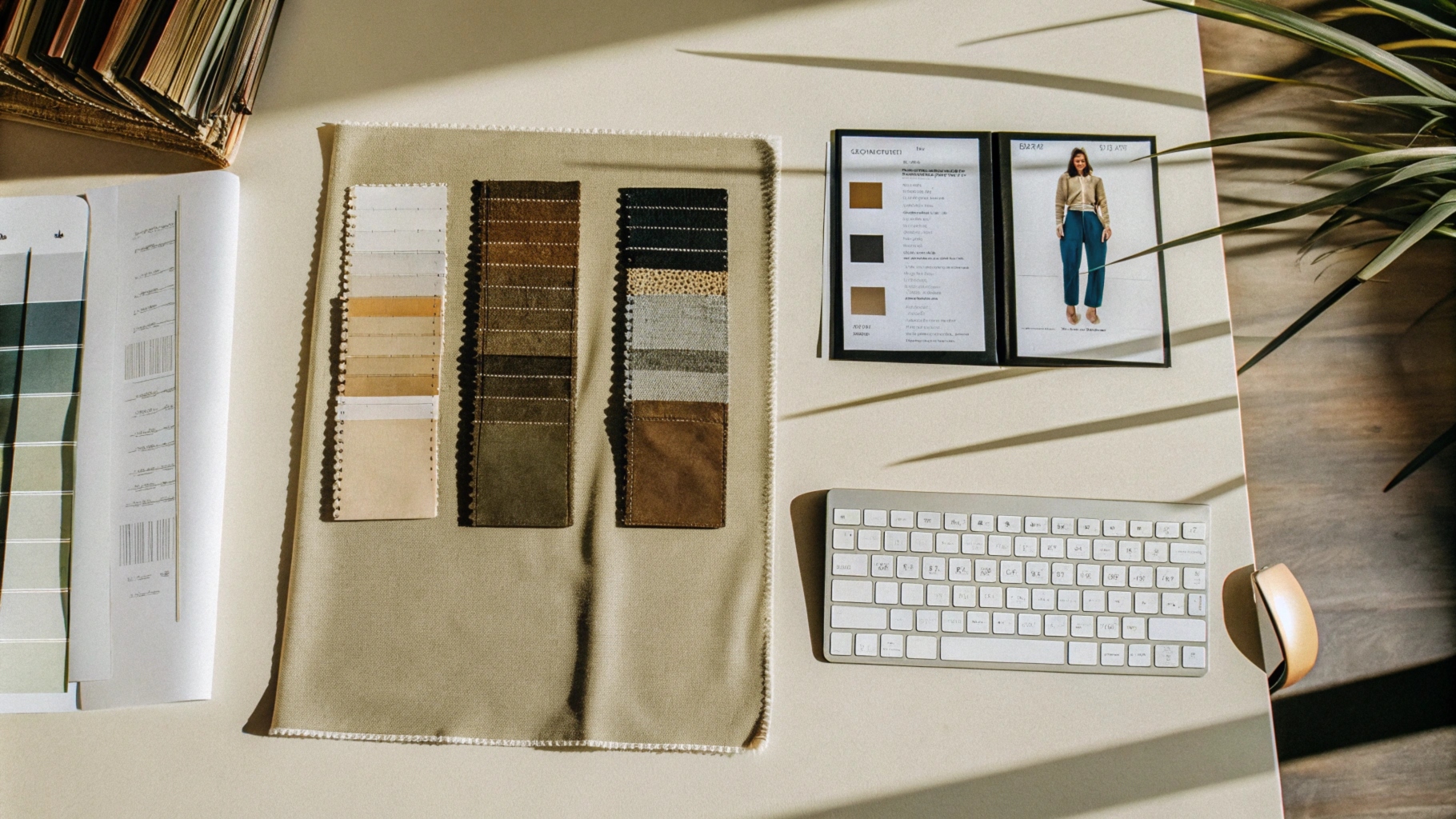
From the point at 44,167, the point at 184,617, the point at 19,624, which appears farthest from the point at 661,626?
the point at 44,167

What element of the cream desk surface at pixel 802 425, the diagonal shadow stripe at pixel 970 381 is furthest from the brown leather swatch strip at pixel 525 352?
the diagonal shadow stripe at pixel 970 381

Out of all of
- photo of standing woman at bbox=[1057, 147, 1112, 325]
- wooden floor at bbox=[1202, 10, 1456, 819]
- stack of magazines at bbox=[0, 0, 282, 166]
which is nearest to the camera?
stack of magazines at bbox=[0, 0, 282, 166]

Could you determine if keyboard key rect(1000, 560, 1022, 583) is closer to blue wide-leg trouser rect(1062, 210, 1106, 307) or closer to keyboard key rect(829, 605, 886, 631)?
keyboard key rect(829, 605, 886, 631)

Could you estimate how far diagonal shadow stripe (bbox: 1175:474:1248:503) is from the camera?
0.83m

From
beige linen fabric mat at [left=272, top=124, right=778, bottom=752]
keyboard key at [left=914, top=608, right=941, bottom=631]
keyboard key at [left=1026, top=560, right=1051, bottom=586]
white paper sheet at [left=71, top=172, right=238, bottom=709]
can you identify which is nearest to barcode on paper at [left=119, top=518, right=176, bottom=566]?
white paper sheet at [left=71, top=172, right=238, bottom=709]

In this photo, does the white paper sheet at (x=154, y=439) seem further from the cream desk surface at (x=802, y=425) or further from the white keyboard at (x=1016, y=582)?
the white keyboard at (x=1016, y=582)

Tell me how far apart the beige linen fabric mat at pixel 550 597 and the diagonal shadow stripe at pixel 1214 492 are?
0.46m

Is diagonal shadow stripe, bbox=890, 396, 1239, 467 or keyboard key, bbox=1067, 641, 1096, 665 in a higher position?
diagonal shadow stripe, bbox=890, 396, 1239, 467

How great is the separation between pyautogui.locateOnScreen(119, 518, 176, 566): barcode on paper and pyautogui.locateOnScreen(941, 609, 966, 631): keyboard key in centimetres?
81

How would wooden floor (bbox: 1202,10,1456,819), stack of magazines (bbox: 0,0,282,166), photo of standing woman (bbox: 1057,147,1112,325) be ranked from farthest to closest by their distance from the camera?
1. wooden floor (bbox: 1202,10,1456,819)
2. photo of standing woman (bbox: 1057,147,1112,325)
3. stack of magazines (bbox: 0,0,282,166)

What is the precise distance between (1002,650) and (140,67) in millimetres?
1057

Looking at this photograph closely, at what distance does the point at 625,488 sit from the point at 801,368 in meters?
0.23

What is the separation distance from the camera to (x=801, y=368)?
0.85 meters

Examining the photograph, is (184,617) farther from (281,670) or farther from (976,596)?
(976,596)
